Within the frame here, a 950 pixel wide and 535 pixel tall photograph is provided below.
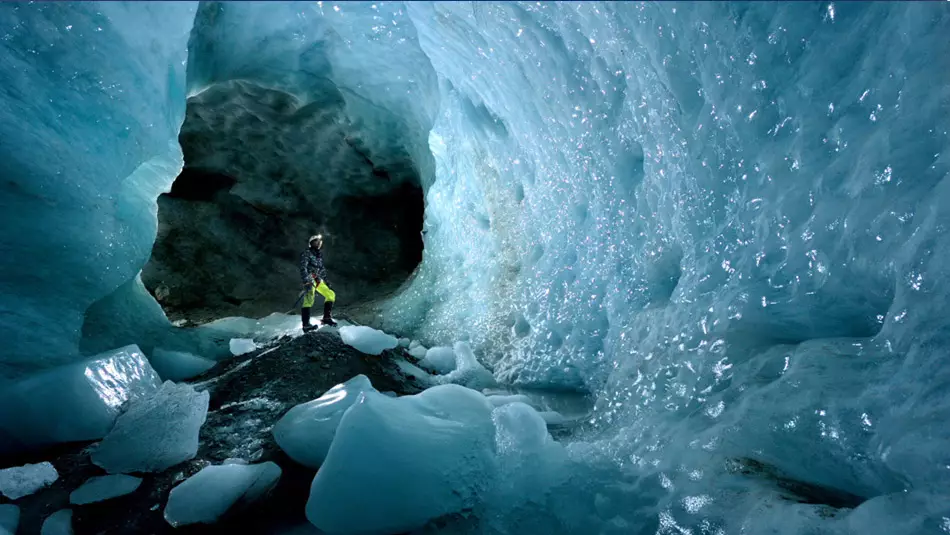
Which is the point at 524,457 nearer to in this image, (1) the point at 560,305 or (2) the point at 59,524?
(2) the point at 59,524

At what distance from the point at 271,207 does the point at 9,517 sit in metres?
8.87

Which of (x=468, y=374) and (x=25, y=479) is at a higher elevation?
(x=468, y=374)

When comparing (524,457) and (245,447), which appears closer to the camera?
(524,457)

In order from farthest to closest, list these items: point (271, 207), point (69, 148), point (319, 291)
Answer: point (271, 207), point (319, 291), point (69, 148)

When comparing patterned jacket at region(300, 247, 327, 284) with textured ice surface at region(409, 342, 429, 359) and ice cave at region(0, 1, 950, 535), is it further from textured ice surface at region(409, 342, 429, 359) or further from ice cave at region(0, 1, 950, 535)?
textured ice surface at region(409, 342, 429, 359)

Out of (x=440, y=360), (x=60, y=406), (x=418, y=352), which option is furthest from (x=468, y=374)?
(x=60, y=406)

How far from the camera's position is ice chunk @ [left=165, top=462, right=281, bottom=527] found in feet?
6.96

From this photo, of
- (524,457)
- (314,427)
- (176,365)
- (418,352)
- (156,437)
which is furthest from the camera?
(418,352)

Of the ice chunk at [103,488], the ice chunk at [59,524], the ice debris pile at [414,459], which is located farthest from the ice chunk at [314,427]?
the ice chunk at [59,524]

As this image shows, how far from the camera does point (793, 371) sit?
189cm

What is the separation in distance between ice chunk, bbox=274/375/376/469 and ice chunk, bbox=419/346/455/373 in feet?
7.81

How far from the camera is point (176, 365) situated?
454 centimetres

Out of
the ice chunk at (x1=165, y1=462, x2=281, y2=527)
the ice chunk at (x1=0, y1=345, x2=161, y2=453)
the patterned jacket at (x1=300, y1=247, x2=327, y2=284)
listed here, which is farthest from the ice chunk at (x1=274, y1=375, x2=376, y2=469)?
the patterned jacket at (x1=300, y1=247, x2=327, y2=284)

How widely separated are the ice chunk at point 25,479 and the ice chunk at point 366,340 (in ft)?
8.83
